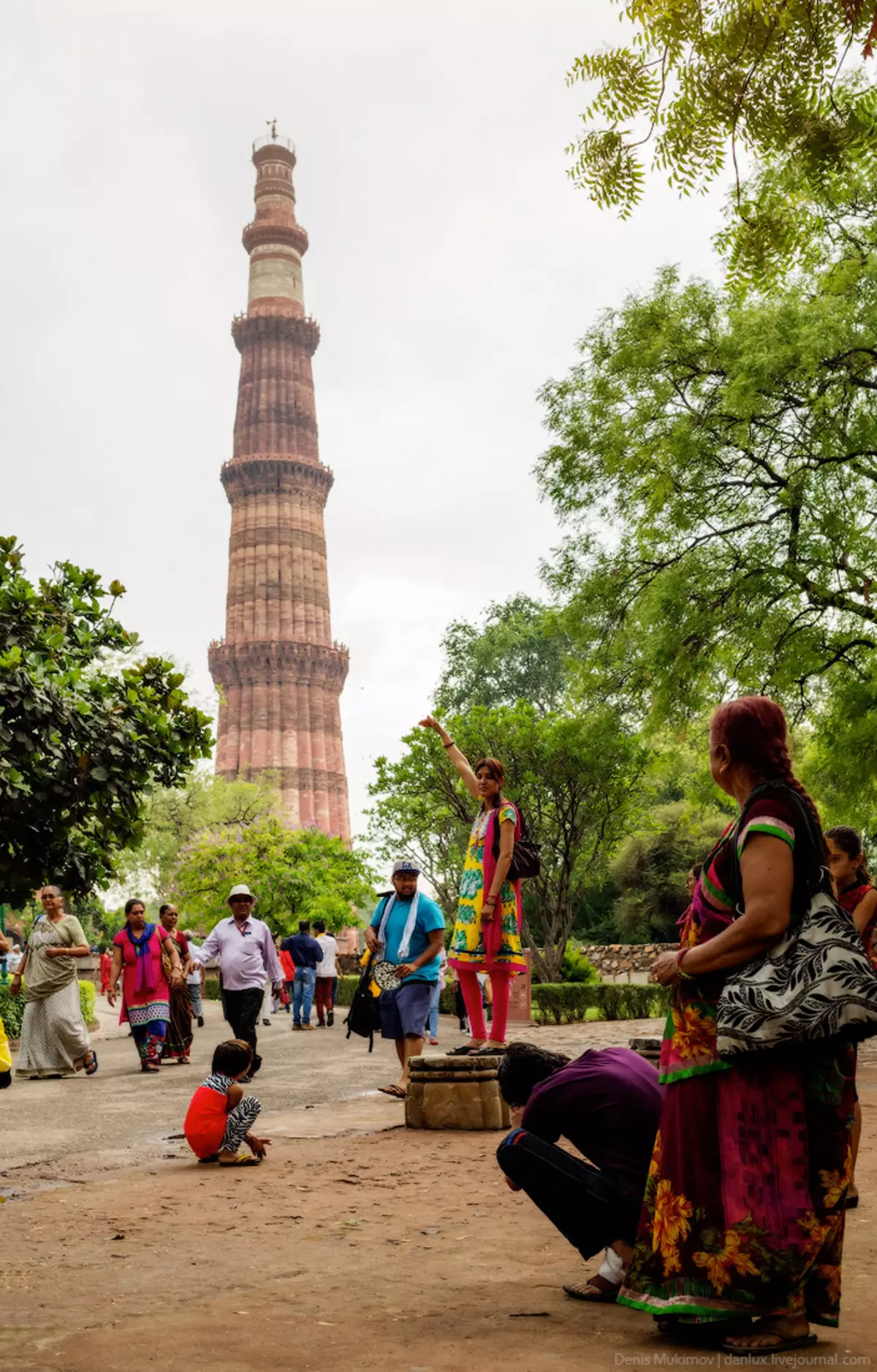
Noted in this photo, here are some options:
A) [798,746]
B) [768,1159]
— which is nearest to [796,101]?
[768,1159]

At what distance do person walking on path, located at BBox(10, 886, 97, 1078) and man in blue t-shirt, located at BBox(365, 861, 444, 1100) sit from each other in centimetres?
377

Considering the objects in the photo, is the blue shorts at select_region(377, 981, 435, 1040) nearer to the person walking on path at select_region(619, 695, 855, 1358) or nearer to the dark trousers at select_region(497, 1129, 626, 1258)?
the dark trousers at select_region(497, 1129, 626, 1258)

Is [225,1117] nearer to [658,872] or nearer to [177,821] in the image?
[658,872]

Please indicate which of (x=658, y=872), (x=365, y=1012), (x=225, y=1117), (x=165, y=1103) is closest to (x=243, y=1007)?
(x=165, y=1103)

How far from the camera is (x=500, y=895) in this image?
24.0ft

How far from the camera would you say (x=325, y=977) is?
62.3ft

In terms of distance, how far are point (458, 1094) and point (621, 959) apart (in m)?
30.1

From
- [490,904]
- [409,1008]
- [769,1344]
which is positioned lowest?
[769,1344]

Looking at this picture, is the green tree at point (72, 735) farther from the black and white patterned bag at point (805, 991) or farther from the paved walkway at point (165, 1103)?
the black and white patterned bag at point (805, 991)

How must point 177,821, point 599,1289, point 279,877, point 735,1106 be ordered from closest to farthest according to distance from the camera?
point 735,1106
point 599,1289
point 279,877
point 177,821

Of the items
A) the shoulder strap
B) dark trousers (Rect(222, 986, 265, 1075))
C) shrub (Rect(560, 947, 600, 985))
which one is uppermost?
shrub (Rect(560, 947, 600, 985))

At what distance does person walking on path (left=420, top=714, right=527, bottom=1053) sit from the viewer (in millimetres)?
7281

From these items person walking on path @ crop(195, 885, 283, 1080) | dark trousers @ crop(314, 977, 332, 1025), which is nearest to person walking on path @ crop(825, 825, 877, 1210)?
person walking on path @ crop(195, 885, 283, 1080)

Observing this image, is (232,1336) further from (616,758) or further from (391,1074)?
(616,758)
